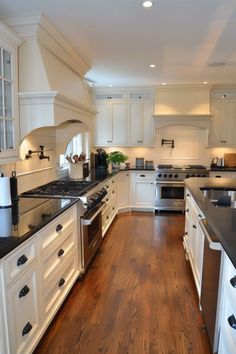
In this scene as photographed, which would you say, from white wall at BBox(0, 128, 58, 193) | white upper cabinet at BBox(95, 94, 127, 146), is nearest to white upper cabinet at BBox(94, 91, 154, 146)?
white upper cabinet at BBox(95, 94, 127, 146)

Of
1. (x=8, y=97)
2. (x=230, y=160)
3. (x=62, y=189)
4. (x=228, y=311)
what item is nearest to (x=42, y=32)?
(x=8, y=97)

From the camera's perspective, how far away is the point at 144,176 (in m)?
5.46

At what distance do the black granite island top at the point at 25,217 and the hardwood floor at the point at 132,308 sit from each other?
0.90m

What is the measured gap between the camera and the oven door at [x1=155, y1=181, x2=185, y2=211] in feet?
17.7

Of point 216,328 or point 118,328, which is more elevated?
point 216,328

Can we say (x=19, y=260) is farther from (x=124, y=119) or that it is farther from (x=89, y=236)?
(x=124, y=119)

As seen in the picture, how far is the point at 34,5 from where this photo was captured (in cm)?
213

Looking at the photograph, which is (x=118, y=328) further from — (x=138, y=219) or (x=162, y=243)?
(x=138, y=219)

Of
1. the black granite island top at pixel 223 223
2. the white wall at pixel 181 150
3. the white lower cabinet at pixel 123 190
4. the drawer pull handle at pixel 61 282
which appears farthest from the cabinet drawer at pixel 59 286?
the white wall at pixel 181 150

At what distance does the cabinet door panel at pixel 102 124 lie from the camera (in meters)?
5.62

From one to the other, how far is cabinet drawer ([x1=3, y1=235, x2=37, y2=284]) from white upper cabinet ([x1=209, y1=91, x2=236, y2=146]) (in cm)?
474

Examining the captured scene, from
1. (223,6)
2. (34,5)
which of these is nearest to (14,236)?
(34,5)

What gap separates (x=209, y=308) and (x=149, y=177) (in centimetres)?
373

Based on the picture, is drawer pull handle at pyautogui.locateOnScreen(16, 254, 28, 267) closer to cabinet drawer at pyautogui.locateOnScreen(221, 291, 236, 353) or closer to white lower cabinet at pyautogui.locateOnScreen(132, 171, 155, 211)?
cabinet drawer at pyautogui.locateOnScreen(221, 291, 236, 353)
